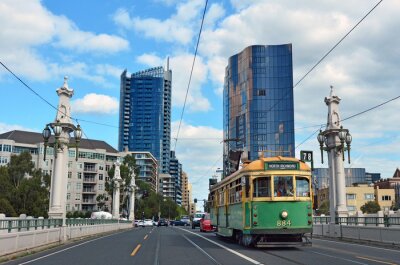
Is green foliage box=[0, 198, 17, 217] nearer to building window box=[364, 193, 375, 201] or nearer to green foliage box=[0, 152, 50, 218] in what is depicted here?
green foliage box=[0, 152, 50, 218]

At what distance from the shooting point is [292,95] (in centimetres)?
11719

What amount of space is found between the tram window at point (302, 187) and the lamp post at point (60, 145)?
14.1 m

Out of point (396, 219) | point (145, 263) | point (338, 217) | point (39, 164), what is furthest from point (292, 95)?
point (145, 263)

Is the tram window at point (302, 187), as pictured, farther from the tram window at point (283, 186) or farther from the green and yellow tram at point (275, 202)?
the tram window at point (283, 186)

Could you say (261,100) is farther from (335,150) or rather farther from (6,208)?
(335,150)

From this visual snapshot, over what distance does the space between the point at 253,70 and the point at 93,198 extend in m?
52.5

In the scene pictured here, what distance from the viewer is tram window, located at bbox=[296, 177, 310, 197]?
17.7 metres

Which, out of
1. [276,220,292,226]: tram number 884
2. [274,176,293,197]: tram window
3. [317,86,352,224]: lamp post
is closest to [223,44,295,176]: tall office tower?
[317,86,352,224]: lamp post

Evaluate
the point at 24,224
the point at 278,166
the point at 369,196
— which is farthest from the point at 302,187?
the point at 369,196

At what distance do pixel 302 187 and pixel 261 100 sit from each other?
9650 centimetres

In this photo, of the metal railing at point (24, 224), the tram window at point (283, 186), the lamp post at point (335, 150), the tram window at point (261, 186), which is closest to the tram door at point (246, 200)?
the tram window at point (261, 186)

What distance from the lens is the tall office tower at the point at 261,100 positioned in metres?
107

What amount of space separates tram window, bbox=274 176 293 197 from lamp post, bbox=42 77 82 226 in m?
13.5

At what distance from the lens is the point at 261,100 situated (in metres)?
113
